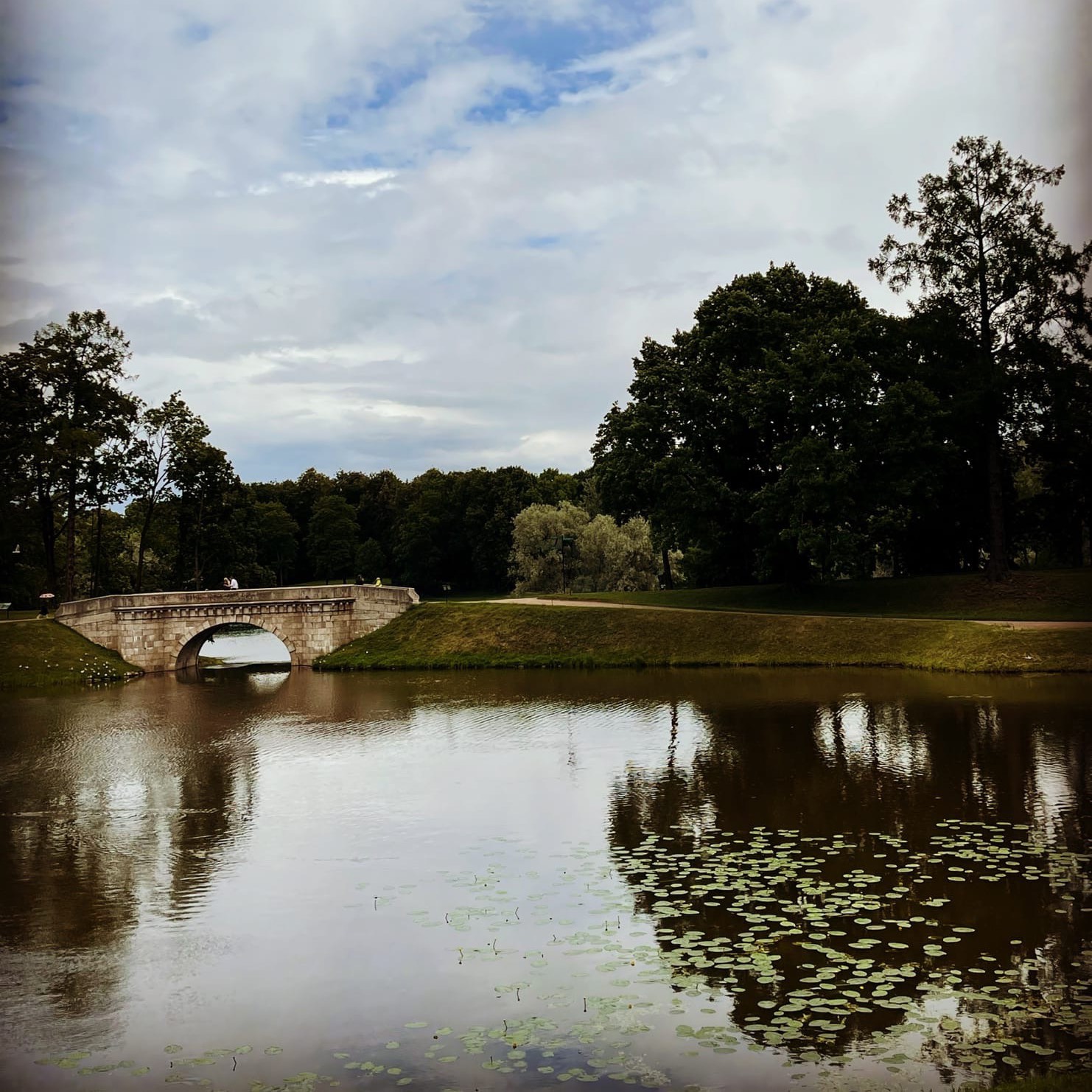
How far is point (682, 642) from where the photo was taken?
5256 cm

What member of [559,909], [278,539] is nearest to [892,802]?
[559,909]

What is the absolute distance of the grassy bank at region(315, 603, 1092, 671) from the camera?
44.7 metres

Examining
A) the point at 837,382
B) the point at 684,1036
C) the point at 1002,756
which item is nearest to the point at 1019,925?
the point at 684,1036

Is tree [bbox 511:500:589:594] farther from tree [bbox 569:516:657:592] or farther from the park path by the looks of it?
the park path

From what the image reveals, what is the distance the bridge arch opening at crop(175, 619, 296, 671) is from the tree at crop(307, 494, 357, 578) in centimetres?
2749

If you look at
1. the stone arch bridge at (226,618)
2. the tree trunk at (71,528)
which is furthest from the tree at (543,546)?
the tree trunk at (71,528)

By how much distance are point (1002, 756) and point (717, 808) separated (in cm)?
856

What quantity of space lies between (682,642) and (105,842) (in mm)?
34587

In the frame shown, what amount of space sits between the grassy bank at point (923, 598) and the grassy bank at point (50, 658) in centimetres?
2698

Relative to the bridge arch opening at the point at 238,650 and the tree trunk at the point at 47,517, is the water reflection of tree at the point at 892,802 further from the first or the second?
the tree trunk at the point at 47,517

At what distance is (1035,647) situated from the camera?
144 feet

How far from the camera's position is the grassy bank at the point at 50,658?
52.5 metres

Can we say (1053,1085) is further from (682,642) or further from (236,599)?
(236,599)

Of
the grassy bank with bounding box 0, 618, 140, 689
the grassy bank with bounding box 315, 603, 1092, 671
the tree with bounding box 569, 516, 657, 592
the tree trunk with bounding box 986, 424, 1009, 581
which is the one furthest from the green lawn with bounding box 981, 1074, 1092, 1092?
the tree with bounding box 569, 516, 657, 592
